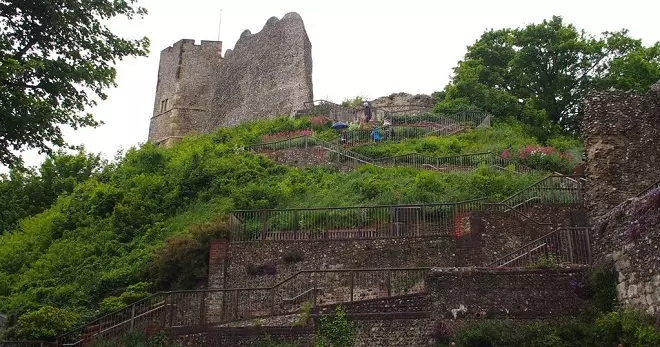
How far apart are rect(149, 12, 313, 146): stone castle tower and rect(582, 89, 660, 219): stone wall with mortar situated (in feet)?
92.2

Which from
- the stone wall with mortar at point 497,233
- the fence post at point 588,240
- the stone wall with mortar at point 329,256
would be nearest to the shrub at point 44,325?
the stone wall with mortar at point 329,256

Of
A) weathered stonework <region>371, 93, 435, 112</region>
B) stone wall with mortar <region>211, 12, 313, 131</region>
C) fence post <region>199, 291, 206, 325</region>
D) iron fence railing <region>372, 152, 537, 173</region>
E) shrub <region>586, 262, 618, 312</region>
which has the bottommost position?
fence post <region>199, 291, 206, 325</region>

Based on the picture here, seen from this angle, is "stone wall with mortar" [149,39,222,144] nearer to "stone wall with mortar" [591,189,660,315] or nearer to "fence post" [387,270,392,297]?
"fence post" [387,270,392,297]

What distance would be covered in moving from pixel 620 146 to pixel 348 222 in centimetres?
898

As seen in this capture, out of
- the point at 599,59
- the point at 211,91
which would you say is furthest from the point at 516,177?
the point at 211,91

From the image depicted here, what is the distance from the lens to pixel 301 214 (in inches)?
974

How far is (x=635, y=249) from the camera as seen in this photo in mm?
15562

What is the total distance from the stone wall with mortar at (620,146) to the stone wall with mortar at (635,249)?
139 centimetres

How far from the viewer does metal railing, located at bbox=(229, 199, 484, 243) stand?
23391 mm

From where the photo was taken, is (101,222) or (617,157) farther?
(101,222)

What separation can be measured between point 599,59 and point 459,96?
8857 millimetres

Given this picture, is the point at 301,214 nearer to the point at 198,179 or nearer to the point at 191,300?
the point at 191,300

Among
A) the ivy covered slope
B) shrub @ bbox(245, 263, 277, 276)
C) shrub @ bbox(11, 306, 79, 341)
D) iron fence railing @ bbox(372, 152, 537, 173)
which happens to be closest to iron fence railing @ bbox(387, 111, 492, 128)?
the ivy covered slope

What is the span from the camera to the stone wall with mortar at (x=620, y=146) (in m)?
18.2
